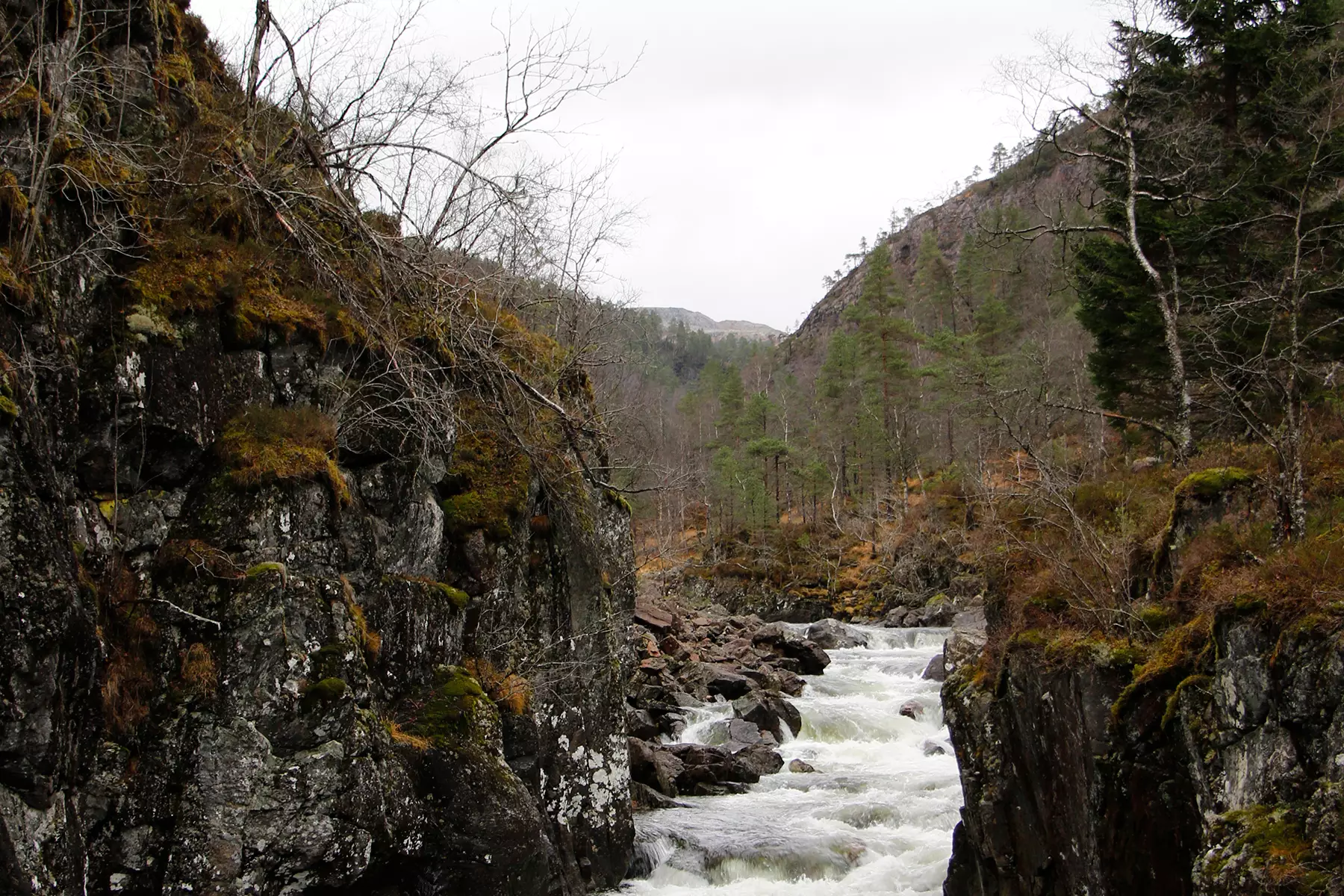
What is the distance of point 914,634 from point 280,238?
24.5 meters

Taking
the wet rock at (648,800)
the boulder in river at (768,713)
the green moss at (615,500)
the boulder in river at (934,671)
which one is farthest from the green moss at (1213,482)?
the boulder in river at (934,671)

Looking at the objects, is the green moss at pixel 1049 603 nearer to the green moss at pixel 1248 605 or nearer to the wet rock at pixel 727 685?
the green moss at pixel 1248 605

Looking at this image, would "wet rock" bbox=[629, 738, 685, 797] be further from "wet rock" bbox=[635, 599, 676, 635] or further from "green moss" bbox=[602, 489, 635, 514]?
"wet rock" bbox=[635, 599, 676, 635]

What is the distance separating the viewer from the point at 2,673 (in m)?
4.89

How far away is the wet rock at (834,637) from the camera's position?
27.7 metres

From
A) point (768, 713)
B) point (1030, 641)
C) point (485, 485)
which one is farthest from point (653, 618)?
point (1030, 641)

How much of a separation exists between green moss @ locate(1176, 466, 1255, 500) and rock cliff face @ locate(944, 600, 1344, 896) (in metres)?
1.50

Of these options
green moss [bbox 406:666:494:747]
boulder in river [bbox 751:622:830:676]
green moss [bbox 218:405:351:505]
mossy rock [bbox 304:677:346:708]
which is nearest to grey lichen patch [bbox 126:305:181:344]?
green moss [bbox 218:405:351:505]

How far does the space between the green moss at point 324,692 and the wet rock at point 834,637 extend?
869 inches

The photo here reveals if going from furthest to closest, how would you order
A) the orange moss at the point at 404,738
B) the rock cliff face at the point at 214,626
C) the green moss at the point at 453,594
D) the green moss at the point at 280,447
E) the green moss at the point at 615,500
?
the green moss at the point at 615,500, the green moss at the point at 453,594, the orange moss at the point at 404,738, the green moss at the point at 280,447, the rock cliff face at the point at 214,626

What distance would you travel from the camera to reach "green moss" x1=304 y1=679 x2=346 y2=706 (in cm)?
638

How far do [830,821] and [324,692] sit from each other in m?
8.42

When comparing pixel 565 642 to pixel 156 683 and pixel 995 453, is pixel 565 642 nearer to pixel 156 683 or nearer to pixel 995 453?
pixel 156 683

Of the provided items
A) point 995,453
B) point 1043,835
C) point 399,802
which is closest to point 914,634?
point 995,453
